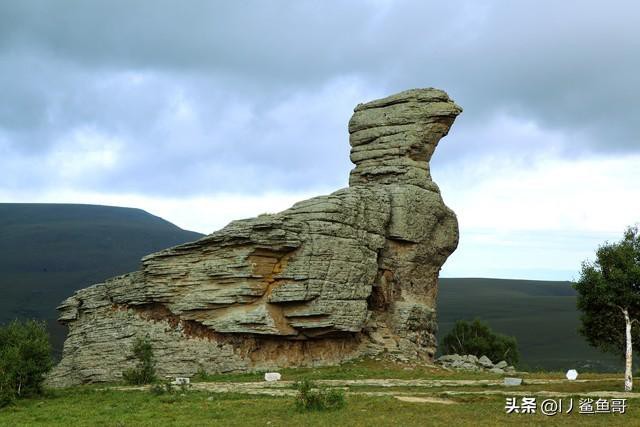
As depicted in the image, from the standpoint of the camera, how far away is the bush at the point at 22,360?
3584 cm

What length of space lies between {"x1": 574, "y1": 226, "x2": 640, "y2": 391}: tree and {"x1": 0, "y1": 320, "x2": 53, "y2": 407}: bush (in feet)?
92.6

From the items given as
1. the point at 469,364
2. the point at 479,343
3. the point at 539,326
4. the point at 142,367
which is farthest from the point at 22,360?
the point at 539,326

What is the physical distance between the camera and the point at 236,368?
4681 cm

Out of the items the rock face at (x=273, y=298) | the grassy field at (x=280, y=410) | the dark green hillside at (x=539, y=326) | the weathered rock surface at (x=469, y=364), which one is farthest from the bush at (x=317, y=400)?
the dark green hillside at (x=539, y=326)

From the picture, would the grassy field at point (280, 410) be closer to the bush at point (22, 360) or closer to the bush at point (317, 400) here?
the bush at point (317, 400)

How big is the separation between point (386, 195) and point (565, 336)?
316 feet

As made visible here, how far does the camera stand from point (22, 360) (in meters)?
36.8

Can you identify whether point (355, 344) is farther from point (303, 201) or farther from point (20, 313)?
point (20, 313)

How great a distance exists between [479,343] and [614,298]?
37.3 m

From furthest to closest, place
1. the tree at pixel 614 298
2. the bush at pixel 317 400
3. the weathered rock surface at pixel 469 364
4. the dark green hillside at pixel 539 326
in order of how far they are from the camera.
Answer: the dark green hillside at pixel 539 326 → the weathered rock surface at pixel 469 364 → the tree at pixel 614 298 → the bush at pixel 317 400

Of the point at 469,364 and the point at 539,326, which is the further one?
the point at 539,326

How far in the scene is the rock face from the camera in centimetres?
4734

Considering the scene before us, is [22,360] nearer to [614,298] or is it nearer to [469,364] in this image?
[614,298]

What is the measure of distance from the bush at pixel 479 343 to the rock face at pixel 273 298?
19.6 metres
